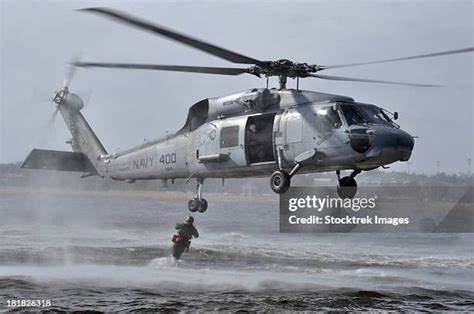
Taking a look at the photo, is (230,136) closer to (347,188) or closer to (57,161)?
(347,188)

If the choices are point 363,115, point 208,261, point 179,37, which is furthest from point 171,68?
point 208,261

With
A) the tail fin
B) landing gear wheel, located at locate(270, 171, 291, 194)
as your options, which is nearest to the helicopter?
landing gear wheel, located at locate(270, 171, 291, 194)

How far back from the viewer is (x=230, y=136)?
1404 centimetres

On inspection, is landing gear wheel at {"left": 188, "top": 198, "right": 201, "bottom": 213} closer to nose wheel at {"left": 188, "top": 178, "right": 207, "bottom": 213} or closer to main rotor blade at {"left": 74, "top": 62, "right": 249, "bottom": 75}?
nose wheel at {"left": 188, "top": 178, "right": 207, "bottom": 213}

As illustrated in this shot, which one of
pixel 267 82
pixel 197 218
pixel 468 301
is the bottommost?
pixel 468 301

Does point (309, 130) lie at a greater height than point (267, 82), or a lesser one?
lesser

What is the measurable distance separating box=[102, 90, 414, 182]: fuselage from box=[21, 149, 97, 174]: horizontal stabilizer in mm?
2854

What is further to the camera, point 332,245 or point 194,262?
point 332,245

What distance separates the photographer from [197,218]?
27.5 m

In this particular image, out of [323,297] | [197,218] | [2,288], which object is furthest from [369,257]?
[2,288]

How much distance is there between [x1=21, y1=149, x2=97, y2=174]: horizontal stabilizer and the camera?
55.8 feet

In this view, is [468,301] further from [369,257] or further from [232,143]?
[369,257]

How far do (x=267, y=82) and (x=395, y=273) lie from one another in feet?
29.2

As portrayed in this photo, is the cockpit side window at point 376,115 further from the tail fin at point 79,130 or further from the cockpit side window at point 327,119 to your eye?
the tail fin at point 79,130
